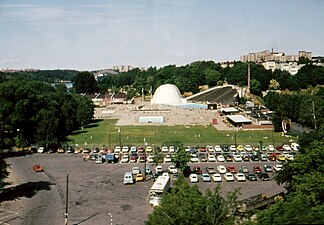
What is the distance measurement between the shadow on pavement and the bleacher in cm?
2974

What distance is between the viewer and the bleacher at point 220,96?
42.1 m

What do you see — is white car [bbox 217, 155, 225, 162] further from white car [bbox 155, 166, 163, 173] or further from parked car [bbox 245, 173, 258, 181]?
white car [bbox 155, 166, 163, 173]

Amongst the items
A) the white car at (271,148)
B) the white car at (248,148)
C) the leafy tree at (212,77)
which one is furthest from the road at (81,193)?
the leafy tree at (212,77)

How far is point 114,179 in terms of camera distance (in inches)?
552

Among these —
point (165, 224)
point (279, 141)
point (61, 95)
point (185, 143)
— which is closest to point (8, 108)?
Answer: point (61, 95)

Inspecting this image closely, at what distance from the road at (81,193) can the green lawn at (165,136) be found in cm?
473

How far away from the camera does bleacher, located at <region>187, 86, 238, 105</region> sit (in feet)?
138

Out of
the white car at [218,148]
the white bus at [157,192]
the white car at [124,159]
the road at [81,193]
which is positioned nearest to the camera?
the road at [81,193]

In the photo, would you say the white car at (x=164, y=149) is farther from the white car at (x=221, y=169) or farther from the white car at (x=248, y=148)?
the white car at (x=221, y=169)

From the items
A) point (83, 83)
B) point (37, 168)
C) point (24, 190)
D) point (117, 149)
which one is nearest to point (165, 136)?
point (117, 149)

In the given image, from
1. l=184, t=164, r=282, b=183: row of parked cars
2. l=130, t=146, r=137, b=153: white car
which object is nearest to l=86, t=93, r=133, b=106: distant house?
l=130, t=146, r=137, b=153: white car

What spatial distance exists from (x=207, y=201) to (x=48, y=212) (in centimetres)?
567

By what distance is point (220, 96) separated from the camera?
44531mm

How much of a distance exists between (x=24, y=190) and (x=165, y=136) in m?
11.7
